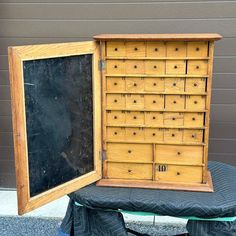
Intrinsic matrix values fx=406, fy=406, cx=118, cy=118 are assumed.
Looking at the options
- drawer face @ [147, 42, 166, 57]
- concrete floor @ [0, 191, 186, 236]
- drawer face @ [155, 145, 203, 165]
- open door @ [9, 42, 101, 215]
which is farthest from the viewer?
concrete floor @ [0, 191, 186, 236]

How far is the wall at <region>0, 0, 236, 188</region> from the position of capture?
12.2 ft

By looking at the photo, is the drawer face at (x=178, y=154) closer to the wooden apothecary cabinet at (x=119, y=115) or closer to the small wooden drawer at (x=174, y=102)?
the wooden apothecary cabinet at (x=119, y=115)

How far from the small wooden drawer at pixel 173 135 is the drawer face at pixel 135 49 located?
0.48 meters

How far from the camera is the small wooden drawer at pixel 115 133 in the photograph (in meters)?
2.48

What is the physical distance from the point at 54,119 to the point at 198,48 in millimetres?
909

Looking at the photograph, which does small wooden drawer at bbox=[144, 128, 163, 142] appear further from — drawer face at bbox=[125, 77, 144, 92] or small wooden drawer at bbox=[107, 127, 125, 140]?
drawer face at bbox=[125, 77, 144, 92]

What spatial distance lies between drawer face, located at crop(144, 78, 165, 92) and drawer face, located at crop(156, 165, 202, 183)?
0.47m

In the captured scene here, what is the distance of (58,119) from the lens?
7.63 ft

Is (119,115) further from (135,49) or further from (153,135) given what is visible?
(135,49)

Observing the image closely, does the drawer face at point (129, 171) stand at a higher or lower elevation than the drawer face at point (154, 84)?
lower

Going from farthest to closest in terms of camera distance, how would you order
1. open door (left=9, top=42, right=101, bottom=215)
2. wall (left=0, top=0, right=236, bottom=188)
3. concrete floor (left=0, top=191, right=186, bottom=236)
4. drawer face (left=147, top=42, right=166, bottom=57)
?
1. wall (left=0, top=0, right=236, bottom=188)
2. concrete floor (left=0, top=191, right=186, bottom=236)
3. drawer face (left=147, top=42, right=166, bottom=57)
4. open door (left=9, top=42, right=101, bottom=215)

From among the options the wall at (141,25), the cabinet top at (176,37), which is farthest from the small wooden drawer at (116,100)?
the wall at (141,25)

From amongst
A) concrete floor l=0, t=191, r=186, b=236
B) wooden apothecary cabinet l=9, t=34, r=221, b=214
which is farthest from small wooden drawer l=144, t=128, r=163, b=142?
concrete floor l=0, t=191, r=186, b=236

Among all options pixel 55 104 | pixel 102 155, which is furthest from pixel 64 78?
pixel 102 155
